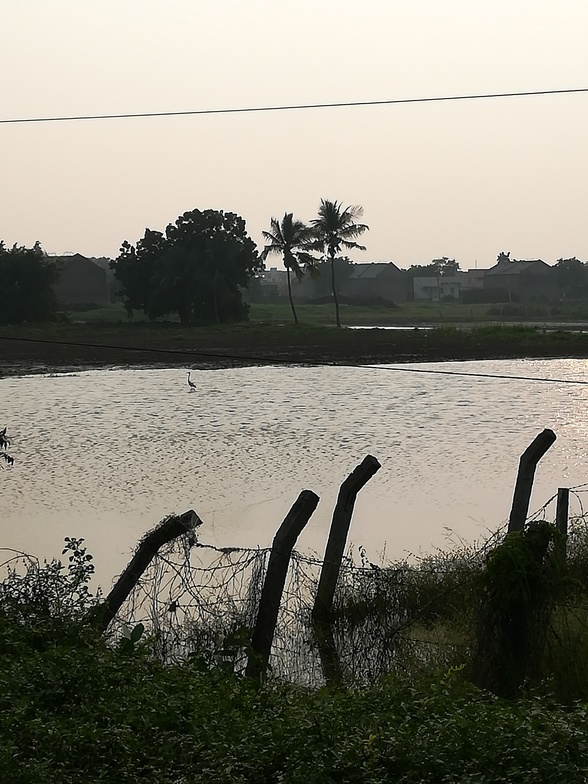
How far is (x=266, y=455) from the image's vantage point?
73.2 feet

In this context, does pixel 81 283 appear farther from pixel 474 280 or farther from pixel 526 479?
pixel 526 479

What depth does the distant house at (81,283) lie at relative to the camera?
95.6 meters

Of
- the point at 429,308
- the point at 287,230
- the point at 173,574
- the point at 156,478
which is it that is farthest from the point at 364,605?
the point at 429,308

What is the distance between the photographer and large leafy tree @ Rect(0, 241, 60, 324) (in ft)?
204

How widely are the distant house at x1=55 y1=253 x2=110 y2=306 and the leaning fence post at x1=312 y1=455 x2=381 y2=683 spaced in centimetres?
8641

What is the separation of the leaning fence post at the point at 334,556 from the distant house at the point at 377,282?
122m

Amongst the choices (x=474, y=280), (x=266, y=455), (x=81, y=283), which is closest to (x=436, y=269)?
(x=474, y=280)

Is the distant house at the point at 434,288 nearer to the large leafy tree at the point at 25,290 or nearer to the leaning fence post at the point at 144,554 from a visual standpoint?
the large leafy tree at the point at 25,290

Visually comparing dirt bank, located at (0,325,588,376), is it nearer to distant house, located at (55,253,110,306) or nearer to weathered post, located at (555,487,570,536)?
weathered post, located at (555,487,570,536)

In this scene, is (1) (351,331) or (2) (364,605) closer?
(2) (364,605)

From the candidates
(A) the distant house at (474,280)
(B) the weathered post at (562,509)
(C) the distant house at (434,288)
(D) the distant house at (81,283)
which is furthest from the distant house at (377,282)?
(B) the weathered post at (562,509)

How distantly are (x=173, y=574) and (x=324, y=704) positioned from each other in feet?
9.97

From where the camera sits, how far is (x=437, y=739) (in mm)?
5555

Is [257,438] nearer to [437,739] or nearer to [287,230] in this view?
[437,739]
